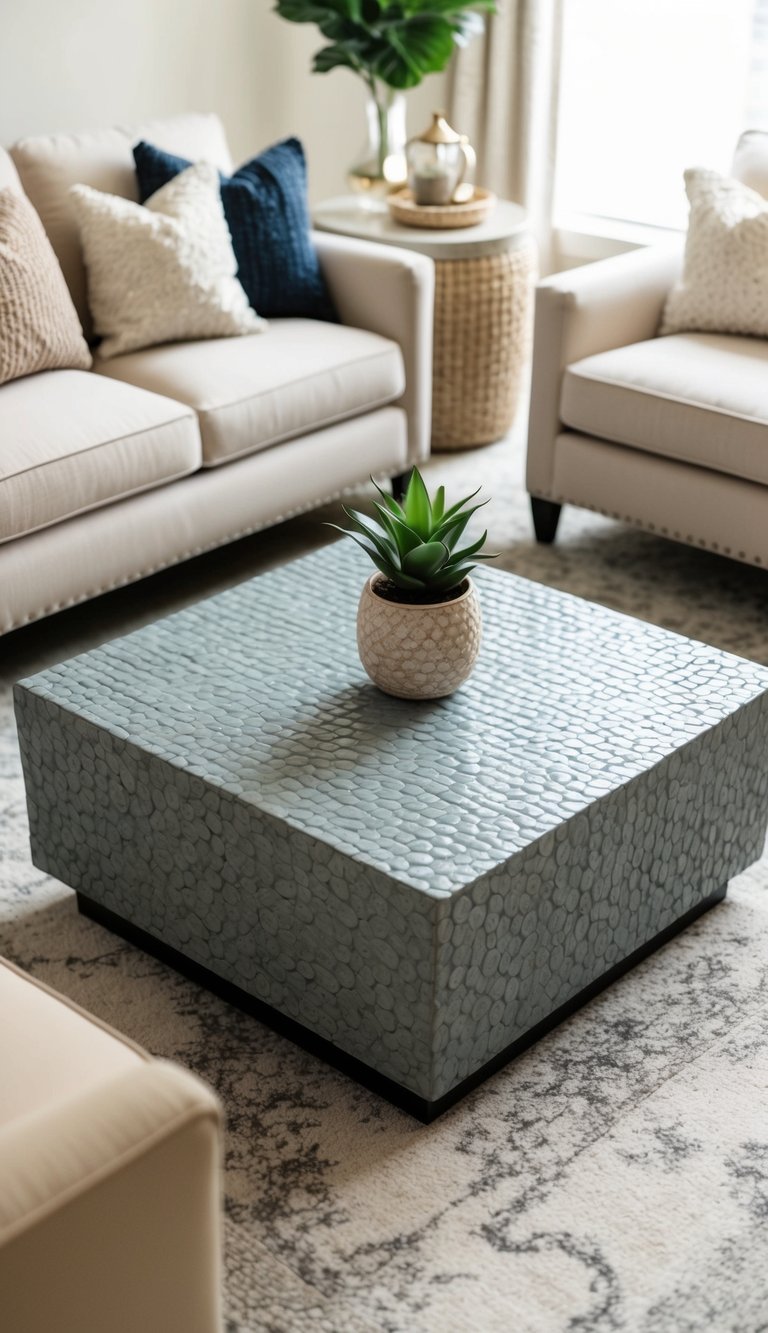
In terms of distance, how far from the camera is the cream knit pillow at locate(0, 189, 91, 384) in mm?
3094

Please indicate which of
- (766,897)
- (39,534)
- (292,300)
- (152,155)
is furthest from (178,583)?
(766,897)

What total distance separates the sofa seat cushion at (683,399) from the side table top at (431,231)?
1.86ft

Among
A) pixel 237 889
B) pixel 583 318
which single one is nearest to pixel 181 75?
pixel 583 318

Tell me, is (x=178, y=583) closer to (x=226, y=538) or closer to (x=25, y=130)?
(x=226, y=538)

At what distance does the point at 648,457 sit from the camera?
134 inches

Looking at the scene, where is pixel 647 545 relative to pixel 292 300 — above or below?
below

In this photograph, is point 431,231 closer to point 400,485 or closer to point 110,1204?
point 400,485

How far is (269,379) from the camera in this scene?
3.33 metres

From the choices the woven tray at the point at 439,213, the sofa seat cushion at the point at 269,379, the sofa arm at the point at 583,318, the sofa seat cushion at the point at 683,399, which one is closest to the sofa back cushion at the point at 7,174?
the sofa seat cushion at the point at 269,379

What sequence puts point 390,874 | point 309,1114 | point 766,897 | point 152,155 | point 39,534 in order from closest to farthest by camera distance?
point 390,874 < point 309,1114 < point 766,897 < point 39,534 < point 152,155

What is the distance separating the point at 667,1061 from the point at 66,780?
971 mm

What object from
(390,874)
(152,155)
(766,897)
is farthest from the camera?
(152,155)

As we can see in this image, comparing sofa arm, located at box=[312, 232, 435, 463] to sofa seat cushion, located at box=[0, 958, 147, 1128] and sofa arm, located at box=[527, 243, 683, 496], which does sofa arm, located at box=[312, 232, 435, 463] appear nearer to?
sofa arm, located at box=[527, 243, 683, 496]

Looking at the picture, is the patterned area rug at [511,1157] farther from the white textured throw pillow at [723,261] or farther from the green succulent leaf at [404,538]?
the white textured throw pillow at [723,261]
